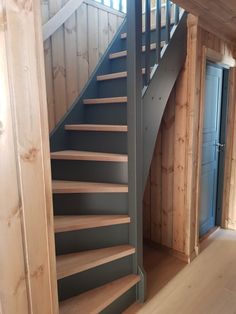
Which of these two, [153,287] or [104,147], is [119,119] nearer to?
[104,147]

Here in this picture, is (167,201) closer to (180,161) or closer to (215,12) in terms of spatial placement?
(180,161)

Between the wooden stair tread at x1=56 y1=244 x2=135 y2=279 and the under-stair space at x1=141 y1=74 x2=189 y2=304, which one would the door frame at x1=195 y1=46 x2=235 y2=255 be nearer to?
the under-stair space at x1=141 y1=74 x2=189 y2=304

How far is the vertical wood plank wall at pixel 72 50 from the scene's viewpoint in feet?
7.32

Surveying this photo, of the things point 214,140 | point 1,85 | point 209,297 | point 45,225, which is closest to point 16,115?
point 1,85

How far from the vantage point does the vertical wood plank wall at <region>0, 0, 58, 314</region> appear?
0.86m

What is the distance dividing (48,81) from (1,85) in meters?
1.48

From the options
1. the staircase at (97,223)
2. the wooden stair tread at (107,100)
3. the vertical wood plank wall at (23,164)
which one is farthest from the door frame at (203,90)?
the vertical wood plank wall at (23,164)

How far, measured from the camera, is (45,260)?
1.05 meters

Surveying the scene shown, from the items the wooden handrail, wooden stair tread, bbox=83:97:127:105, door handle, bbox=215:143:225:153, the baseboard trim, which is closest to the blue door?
door handle, bbox=215:143:225:153

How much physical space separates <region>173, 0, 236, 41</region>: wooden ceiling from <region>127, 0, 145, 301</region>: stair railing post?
19.3 inches

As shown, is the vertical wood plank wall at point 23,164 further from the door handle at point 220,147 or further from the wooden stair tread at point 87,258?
the door handle at point 220,147

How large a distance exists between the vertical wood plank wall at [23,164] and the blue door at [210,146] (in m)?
2.10

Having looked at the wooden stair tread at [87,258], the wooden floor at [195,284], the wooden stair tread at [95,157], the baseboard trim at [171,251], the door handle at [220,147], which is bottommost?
the wooden floor at [195,284]

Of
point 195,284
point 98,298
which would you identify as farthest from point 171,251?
point 98,298
